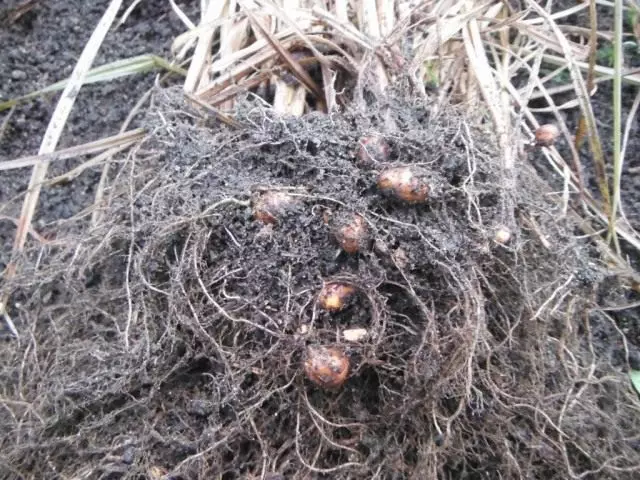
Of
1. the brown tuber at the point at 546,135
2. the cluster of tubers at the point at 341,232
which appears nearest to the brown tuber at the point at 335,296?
the cluster of tubers at the point at 341,232

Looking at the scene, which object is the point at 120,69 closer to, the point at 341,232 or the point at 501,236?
the point at 341,232

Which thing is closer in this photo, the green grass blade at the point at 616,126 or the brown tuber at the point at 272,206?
the brown tuber at the point at 272,206

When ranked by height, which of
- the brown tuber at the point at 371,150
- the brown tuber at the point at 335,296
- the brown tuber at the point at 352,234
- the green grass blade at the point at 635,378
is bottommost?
the green grass blade at the point at 635,378

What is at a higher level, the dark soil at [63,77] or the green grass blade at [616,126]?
the dark soil at [63,77]

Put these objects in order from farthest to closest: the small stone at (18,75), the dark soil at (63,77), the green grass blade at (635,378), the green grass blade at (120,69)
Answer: the small stone at (18,75) → the dark soil at (63,77) → the green grass blade at (120,69) → the green grass blade at (635,378)

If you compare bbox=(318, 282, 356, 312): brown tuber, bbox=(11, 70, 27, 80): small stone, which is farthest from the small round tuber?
bbox=(11, 70, 27, 80): small stone

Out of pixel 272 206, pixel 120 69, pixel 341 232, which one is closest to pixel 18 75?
pixel 120 69

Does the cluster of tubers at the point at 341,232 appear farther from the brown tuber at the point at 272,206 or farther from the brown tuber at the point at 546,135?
the brown tuber at the point at 546,135
